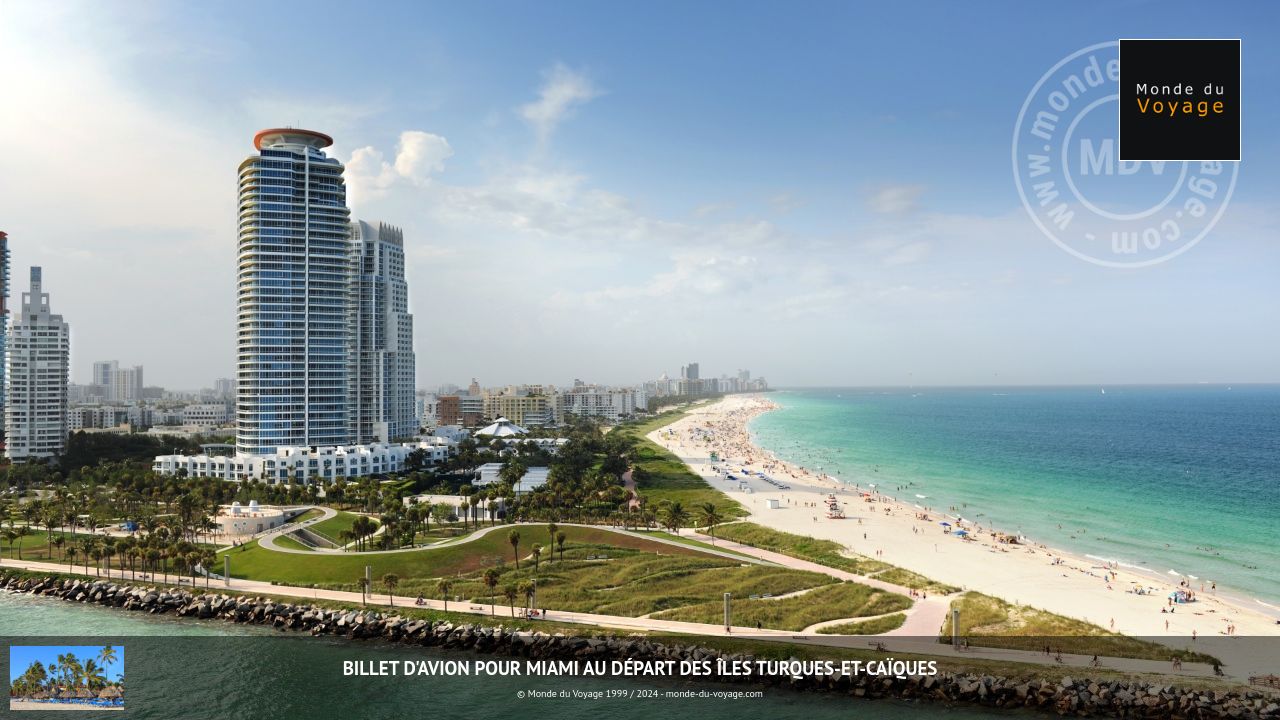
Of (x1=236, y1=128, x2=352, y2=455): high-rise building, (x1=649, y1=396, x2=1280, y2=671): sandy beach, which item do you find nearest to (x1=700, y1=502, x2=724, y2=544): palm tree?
(x1=649, y1=396, x2=1280, y2=671): sandy beach

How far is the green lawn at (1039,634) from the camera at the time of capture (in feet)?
122

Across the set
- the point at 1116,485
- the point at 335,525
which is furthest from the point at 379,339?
the point at 1116,485

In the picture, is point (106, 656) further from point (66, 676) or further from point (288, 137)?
point (288, 137)

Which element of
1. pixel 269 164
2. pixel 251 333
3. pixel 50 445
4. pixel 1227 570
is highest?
pixel 269 164

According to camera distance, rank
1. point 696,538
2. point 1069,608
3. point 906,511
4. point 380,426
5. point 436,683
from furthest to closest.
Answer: point 380,426, point 906,511, point 696,538, point 1069,608, point 436,683

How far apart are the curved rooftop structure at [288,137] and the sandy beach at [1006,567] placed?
81.4 m

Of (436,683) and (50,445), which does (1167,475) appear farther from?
(50,445)

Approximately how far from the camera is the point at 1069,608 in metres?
48.6

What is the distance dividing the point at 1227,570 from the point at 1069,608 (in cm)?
2387

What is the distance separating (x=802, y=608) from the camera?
44.5 m

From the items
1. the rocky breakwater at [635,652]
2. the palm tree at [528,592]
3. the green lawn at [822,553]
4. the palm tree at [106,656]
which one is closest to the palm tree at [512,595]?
the palm tree at [528,592]

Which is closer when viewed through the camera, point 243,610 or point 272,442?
point 243,610

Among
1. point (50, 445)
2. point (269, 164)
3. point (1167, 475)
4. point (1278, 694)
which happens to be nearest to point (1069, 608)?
point (1278, 694)

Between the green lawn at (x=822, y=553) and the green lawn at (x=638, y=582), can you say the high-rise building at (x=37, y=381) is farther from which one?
the green lawn at (x=822, y=553)
